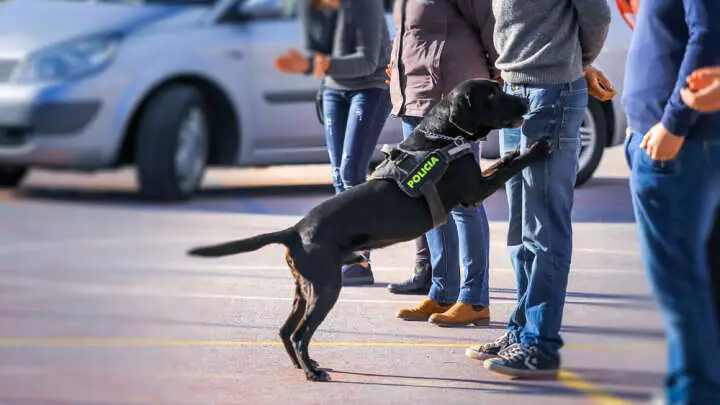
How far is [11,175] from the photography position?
7645 millimetres

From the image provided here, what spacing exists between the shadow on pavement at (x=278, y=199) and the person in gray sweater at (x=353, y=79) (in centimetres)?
140

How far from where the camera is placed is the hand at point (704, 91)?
3309mm

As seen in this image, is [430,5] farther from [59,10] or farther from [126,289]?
[59,10]

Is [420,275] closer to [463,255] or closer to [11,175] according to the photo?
[463,255]

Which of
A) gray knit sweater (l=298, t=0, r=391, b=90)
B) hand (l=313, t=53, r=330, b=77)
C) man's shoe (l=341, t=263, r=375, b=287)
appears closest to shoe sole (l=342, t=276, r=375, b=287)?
man's shoe (l=341, t=263, r=375, b=287)

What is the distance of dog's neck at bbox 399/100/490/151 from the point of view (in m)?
4.62

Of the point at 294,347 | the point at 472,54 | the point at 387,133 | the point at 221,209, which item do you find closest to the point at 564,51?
the point at 472,54

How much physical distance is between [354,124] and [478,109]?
157 centimetres

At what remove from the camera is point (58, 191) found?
7750mm

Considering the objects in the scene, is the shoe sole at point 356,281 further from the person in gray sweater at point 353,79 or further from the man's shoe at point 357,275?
the person in gray sweater at point 353,79

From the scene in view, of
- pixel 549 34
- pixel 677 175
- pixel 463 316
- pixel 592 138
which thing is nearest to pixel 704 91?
pixel 677 175

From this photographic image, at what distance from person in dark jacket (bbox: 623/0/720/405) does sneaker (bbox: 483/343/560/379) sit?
942 millimetres

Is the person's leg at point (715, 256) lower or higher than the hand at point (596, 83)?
lower

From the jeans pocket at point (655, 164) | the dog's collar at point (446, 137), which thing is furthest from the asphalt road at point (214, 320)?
the dog's collar at point (446, 137)
